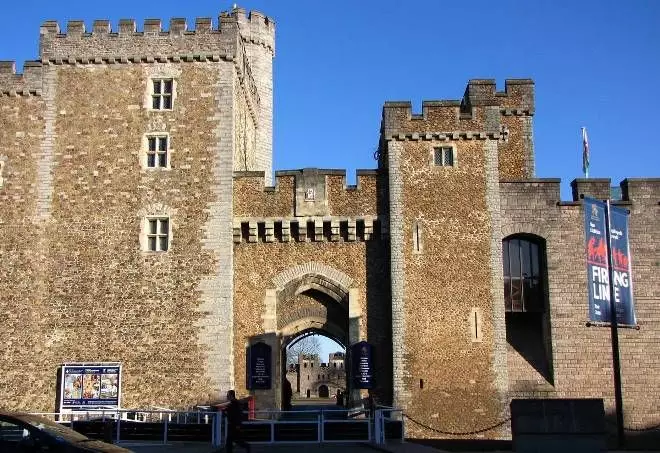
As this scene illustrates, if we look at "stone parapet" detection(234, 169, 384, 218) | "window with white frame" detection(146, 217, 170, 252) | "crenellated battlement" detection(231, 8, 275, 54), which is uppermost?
"crenellated battlement" detection(231, 8, 275, 54)

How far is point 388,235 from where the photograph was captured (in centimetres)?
2783

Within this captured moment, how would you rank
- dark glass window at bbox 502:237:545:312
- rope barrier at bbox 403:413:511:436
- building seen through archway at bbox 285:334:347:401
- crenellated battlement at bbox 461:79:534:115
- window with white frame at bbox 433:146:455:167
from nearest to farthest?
rope barrier at bbox 403:413:511:436 → window with white frame at bbox 433:146:455:167 → dark glass window at bbox 502:237:545:312 → crenellated battlement at bbox 461:79:534:115 → building seen through archway at bbox 285:334:347:401

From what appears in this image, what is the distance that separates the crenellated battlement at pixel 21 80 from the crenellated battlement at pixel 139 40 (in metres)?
0.56

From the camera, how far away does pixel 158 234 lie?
27.5 meters

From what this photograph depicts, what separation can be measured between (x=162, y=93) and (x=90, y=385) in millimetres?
9732

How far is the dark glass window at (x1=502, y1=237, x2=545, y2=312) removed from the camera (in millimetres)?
28297

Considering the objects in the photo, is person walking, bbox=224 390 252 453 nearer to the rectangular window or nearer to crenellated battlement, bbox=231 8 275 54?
the rectangular window

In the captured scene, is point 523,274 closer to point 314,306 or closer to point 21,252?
point 314,306

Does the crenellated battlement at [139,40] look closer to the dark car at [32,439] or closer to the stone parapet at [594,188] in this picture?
the stone parapet at [594,188]

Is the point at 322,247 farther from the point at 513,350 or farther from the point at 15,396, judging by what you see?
the point at 15,396

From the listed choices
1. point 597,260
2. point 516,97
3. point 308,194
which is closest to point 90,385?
point 308,194

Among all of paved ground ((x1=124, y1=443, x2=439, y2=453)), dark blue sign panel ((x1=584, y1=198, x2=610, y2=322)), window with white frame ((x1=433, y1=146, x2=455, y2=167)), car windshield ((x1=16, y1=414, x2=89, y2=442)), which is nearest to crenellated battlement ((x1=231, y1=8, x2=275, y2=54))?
window with white frame ((x1=433, y1=146, x2=455, y2=167))

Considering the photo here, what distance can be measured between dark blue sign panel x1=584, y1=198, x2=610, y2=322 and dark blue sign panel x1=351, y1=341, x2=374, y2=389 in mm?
6911

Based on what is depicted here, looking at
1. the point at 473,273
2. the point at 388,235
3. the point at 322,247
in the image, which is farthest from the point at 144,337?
the point at 473,273
